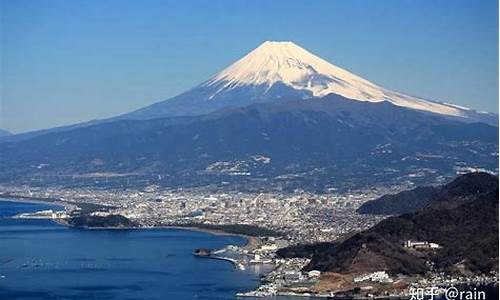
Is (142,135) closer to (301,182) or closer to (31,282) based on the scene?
(301,182)

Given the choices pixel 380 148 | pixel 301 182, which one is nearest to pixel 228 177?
pixel 301 182

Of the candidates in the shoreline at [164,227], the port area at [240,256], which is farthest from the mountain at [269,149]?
the port area at [240,256]

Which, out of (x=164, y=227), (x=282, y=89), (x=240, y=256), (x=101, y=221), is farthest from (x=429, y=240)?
(x=282, y=89)

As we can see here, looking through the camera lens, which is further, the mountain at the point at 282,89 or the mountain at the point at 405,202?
the mountain at the point at 282,89

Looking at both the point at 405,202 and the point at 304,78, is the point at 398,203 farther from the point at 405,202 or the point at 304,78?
the point at 304,78

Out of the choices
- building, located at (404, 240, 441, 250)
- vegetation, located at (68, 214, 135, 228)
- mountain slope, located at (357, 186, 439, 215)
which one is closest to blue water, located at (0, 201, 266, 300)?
vegetation, located at (68, 214, 135, 228)

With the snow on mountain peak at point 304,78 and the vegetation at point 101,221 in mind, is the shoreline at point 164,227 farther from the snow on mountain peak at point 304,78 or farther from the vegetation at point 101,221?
the snow on mountain peak at point 304,78
